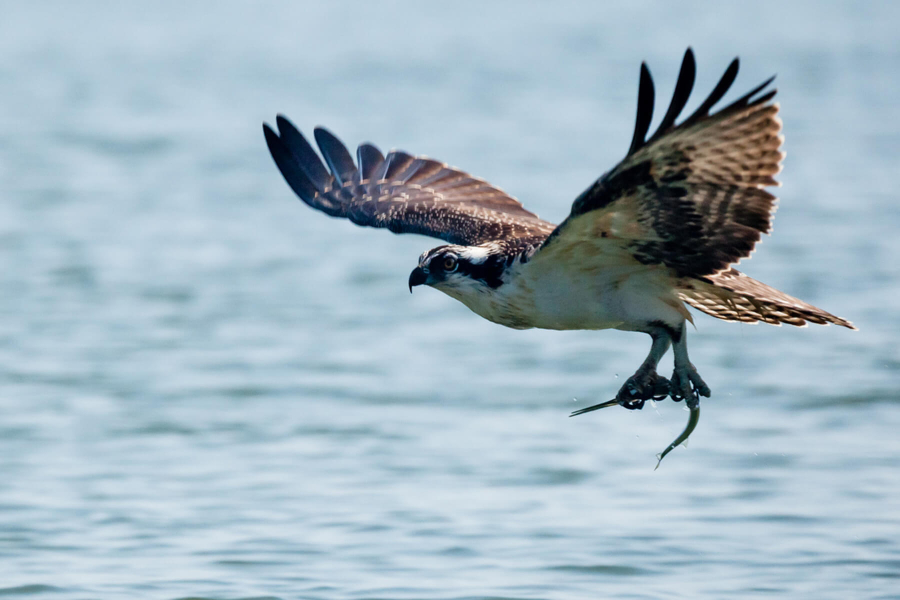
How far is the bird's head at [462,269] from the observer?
6727mm

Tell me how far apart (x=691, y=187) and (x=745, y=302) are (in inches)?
45.3

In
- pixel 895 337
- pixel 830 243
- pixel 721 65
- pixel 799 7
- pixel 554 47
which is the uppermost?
pixel 799 7

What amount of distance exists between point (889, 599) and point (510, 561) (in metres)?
2.03

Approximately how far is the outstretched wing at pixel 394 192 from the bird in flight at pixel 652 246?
3 centimetres

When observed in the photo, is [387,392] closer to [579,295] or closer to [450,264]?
[450,264]

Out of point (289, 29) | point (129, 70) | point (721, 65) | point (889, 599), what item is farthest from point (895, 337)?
point (289, 29)

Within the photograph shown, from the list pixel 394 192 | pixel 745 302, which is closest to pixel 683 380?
pixel 745 302

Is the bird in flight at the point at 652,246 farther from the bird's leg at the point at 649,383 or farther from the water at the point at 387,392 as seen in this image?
the water at the point at 387,392

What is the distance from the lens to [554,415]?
11.5m

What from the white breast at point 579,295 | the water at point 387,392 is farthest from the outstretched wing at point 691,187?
the water at point 387,392

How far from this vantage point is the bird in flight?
5.73 meters

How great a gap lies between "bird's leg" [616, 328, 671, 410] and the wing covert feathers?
0.24m

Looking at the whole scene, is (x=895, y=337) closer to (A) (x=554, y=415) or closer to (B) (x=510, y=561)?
(A) (x=554, y=415)

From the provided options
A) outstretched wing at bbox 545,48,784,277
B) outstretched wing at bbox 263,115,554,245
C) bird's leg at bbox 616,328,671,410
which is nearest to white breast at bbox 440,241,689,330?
bird's leg at bbox 616,328,671,410
